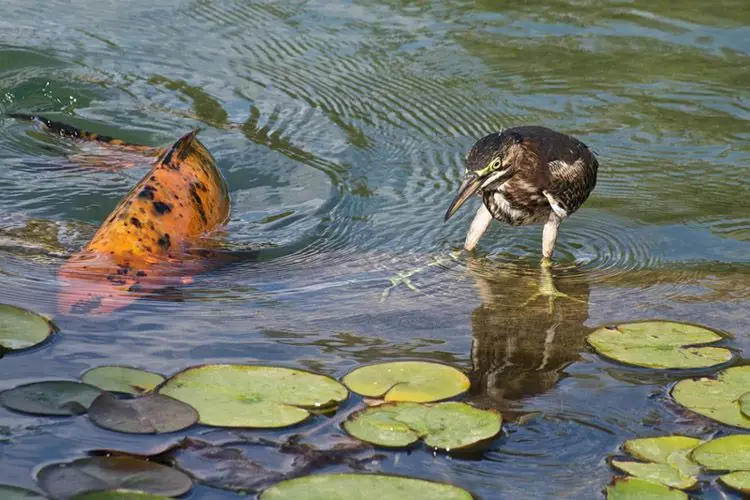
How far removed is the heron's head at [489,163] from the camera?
5.89m

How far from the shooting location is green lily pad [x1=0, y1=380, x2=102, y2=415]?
3838mm

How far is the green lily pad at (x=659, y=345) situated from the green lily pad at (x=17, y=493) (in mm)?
2341

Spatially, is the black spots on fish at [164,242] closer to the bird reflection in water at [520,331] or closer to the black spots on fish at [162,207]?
the black spots on fish at [162,207]

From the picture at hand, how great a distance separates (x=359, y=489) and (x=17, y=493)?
97 centimetres

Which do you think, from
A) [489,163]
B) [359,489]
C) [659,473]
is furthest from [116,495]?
[489,163]

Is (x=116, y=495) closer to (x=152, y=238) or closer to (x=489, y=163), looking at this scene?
(x=152, y=238)

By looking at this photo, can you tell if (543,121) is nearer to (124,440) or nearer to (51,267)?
(51,267)

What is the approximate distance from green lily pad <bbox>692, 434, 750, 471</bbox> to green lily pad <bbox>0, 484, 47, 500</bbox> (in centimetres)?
205

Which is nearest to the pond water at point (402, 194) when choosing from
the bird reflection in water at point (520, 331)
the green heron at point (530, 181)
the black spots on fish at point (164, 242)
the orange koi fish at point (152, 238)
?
the bird reflection in water at point (520, 331)

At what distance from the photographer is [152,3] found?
32.7 feet

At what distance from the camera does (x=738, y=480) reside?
11.8ft

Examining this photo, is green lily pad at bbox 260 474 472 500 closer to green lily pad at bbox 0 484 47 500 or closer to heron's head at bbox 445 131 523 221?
green lily pad at bbox 0 484 47 500

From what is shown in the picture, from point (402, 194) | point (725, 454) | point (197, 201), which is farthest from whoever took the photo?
point (402, 194)

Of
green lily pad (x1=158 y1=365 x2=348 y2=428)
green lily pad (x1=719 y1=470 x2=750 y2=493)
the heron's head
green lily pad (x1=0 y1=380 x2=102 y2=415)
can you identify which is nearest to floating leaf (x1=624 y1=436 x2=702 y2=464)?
green lily pad (x1=719 y1=470 x2=750 y2=493)
